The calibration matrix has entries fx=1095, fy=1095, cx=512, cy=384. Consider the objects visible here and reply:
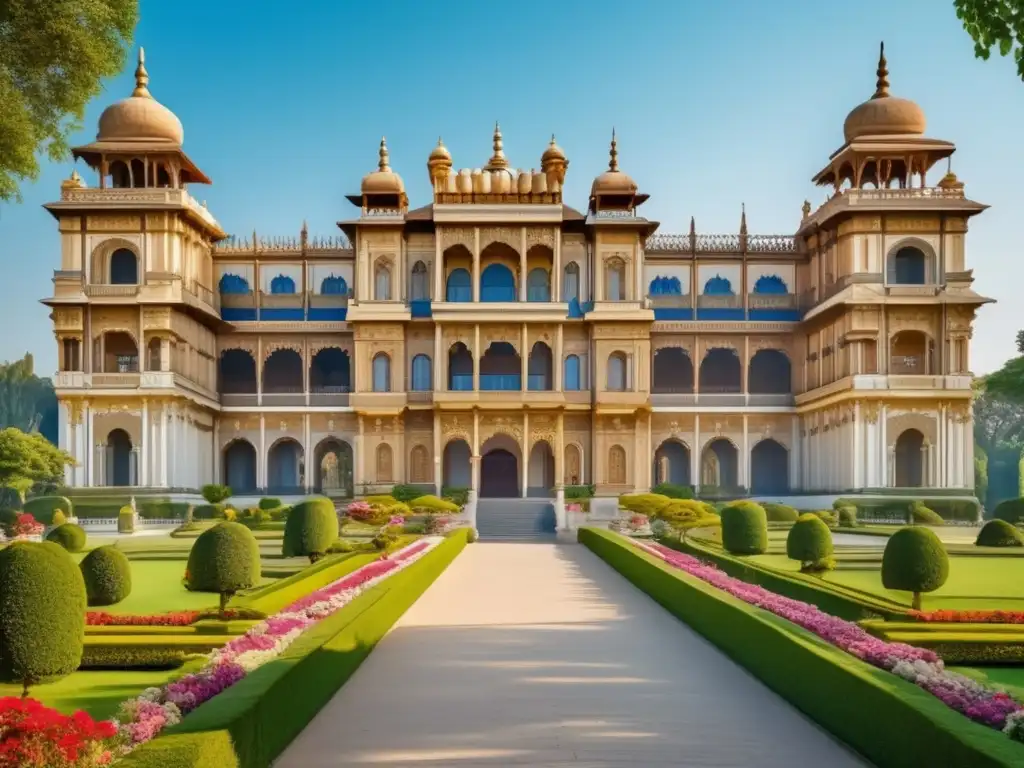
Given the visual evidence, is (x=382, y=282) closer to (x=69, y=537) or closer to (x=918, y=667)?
(x=69, y=537)

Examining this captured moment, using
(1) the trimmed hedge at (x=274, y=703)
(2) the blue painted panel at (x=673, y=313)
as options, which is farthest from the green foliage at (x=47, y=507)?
(1) the trimmed hedge at (x=274, y=703)

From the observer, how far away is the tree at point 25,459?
4100 centimetres

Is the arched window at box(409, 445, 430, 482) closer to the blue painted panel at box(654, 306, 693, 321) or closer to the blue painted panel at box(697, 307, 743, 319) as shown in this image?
the blue painted panel at box(654, 306, 693, 321)

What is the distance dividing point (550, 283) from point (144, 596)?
30140mm

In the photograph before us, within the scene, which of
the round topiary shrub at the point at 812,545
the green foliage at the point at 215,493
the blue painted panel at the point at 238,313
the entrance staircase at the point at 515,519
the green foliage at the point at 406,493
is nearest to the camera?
the round topiary shrub at the point at 812,545

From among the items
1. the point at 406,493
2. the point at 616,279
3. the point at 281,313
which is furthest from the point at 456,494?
the point at 281,313

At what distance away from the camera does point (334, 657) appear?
10461 millimetres

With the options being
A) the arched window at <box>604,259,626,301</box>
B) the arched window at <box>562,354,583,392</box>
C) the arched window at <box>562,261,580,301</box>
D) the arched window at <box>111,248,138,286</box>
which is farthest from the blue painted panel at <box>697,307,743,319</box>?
the arched window at <box>111,248,138,286</box>

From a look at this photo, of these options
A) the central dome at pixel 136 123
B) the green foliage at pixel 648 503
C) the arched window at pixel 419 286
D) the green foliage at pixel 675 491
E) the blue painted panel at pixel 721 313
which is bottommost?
the green foliage at pixel 675 491

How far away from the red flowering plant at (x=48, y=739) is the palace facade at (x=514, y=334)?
3686cm

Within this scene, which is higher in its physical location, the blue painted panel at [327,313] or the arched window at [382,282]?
the arched window at [382,282]

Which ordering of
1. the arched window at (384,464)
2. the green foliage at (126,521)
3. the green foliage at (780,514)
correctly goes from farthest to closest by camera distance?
the arched window at (384,464)
the green foliage at (780,514)
the green foliage at (126,521)

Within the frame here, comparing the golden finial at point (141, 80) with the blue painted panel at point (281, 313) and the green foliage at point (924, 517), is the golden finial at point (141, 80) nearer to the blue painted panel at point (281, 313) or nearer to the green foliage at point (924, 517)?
A: the blue painted panel at point (281, 313)

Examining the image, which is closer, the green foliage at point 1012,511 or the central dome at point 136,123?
the green foliage at point 1012,511
